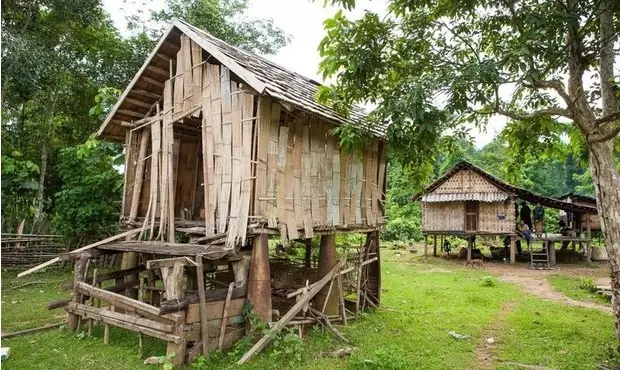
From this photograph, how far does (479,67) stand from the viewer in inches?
274

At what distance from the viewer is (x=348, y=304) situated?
12680 millimetres

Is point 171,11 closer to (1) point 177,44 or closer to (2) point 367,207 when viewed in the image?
(1) point 177,44

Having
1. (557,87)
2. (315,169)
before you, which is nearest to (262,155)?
(315,169)

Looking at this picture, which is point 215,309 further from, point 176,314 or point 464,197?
point 464,197

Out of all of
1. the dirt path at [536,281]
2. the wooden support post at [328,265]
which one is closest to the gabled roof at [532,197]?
the dirt path at [536,281]

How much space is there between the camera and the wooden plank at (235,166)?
8.34 m

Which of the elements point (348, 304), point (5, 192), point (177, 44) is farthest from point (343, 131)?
point (5, 192)

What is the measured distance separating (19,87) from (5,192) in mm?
4201

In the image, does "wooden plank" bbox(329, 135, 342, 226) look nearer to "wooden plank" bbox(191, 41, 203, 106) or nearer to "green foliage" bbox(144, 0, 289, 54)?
"wooden plank" bbox(191, 41, 203, 106)

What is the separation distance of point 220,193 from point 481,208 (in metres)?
19.4

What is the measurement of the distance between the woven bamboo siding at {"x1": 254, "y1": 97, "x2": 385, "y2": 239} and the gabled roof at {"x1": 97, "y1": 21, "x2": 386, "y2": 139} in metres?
0.50

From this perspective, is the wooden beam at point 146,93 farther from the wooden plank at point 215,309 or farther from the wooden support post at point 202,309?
the wooden plank at point 215,309

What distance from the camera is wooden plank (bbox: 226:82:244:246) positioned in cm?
834

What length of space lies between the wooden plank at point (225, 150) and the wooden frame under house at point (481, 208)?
17.6 m
